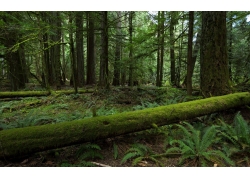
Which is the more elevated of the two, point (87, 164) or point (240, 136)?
point (240, 136)

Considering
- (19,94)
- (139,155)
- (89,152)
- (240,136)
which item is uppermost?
(19,94)

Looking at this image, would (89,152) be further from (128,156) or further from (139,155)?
(139,155)

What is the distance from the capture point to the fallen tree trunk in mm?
2773

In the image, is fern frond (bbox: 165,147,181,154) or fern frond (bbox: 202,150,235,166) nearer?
fern frond (bbox: 202,150,235,166)

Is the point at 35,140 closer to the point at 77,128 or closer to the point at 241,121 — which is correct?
the point at 77,128

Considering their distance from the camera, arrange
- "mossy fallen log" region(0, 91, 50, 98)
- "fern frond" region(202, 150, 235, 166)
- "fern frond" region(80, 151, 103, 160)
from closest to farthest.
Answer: "fern frond" region(202, 150, 235, 166) → "fern frond" region(80, 151, 103, 160) → "mossy fallen log" region(0, 91, 50, 98)

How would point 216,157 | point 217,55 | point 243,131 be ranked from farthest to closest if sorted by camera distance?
point 217,55, point 243,131, point 216,157

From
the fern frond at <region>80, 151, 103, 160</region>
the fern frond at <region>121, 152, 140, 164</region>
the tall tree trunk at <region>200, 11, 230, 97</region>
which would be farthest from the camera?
the tall tree trunk at <region>200, 11, 230, 97</region>

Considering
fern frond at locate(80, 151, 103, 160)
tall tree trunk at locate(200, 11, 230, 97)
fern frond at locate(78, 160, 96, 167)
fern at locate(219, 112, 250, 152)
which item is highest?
tall tree trunk at locate(200, 11, 230, 97)

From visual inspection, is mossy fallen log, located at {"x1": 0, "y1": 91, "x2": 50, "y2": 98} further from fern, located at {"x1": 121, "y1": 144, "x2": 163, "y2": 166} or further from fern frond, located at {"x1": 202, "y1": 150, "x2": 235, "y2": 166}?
fern frond, located at {"x1": 202, "y1": 150, "x2": 235, "y2": 166}

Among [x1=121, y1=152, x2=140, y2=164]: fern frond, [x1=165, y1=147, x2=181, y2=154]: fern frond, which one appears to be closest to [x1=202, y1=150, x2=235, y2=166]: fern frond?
[x1=165, y1=147, x2=181, y2=154]: fern frond

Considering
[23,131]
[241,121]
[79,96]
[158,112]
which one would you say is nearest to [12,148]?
[23,131]

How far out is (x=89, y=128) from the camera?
3.15 metres

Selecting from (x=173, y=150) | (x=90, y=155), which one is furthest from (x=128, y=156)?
(x=173, y=150)
